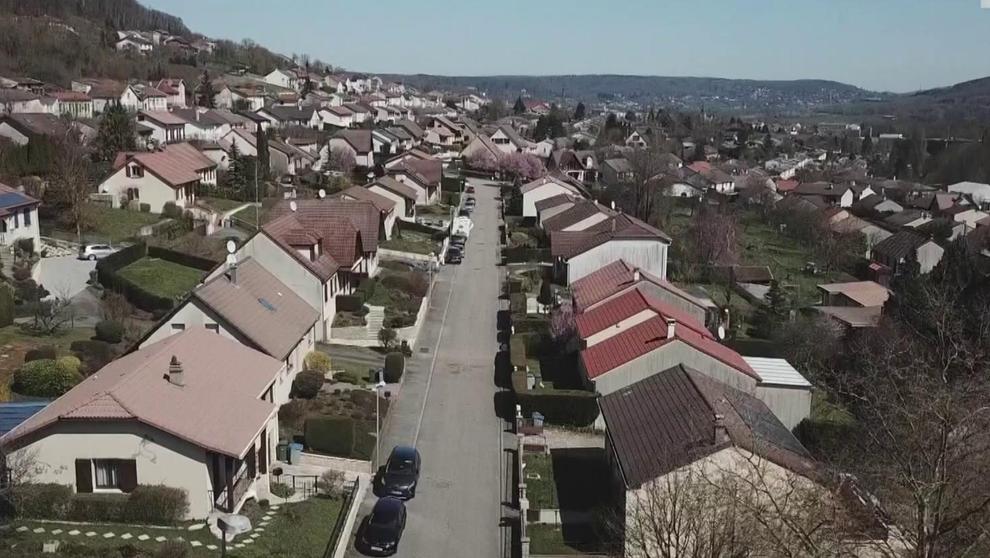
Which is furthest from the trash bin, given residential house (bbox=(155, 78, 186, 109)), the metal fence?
residential house (bbox=(155, 78, 186, 109))

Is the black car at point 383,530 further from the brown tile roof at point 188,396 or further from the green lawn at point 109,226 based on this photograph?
the green lawn at point 109,226

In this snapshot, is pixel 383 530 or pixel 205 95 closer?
pixel 383 530

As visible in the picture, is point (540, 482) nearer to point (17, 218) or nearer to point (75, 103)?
point (17, 218)

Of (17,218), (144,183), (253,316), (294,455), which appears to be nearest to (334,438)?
(294,455)

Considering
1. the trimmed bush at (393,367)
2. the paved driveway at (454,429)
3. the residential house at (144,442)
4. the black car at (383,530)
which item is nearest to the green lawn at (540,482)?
the paved driveway at (454,429)

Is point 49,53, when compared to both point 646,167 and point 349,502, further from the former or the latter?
point 349,502

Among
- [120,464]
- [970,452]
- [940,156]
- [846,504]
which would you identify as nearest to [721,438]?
[846,504]
